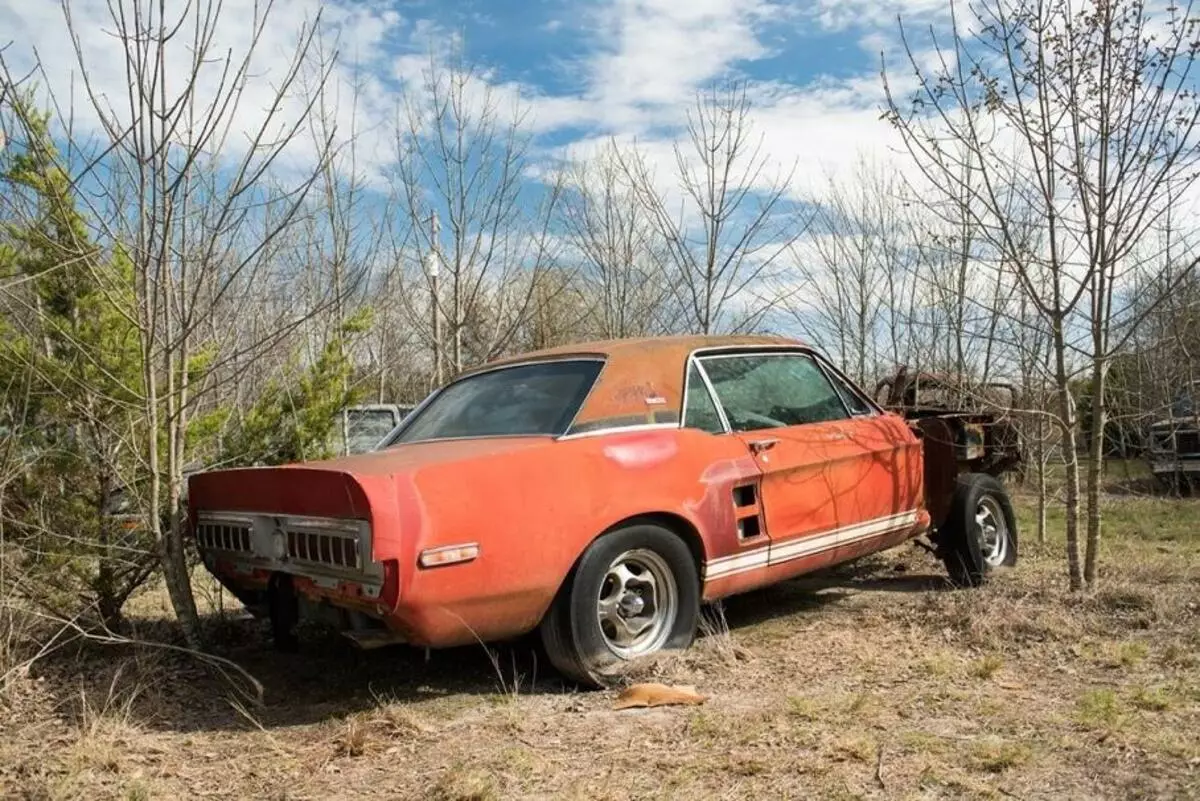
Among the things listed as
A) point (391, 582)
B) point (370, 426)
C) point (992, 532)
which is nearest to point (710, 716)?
point (391, 582)

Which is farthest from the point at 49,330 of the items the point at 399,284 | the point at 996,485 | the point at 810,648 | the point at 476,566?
the point at 399,284

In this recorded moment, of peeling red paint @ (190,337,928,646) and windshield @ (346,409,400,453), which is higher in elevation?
windshield @ (346,409,400,453)

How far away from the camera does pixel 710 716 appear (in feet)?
11.8

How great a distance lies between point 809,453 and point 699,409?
0.67 m

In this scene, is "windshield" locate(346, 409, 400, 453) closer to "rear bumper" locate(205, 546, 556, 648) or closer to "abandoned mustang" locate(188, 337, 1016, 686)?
"abandoned mustang" locate(188, 337, 1016, 686)

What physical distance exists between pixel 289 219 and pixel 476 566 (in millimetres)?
2120

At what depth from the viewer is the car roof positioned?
A: 4383 millimetres

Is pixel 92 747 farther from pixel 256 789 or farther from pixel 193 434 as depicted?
pixel 193 434

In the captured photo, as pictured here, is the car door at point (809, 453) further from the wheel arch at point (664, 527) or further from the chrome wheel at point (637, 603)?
the chrome wheel at point (637, 603)

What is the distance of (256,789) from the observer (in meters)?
3.16

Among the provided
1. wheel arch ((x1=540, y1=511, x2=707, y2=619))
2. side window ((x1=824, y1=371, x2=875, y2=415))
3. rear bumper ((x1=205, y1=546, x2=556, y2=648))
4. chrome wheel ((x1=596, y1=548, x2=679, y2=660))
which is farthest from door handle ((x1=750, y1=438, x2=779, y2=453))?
rear bumper ((x1=205, y1=546, x2=556, y2=648))

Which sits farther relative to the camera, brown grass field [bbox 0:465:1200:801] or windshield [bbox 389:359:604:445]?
windshield [bbox 389:359:604:445]

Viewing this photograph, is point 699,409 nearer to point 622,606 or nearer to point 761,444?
point 761,444

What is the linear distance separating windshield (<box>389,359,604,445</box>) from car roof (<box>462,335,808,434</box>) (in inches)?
2.5
